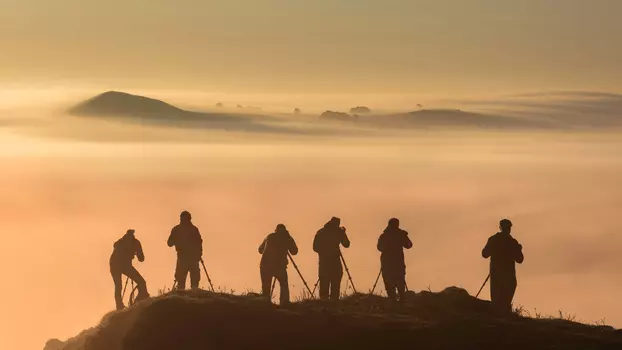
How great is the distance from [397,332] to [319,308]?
108 inches

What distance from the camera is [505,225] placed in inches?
1323

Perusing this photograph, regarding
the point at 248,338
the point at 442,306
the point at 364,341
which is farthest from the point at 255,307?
the point at 442,306

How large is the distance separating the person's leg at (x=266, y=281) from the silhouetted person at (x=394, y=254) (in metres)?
3.55

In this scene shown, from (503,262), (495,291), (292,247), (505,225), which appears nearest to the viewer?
(505,225)

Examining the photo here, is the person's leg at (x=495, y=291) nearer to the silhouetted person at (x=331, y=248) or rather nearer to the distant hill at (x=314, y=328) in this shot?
the distant hill at (x=314, y=328)

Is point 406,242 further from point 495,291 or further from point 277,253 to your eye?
point 277,253

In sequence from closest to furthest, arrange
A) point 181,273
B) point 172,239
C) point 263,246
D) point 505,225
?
1. point 505,225
2. point 263,246
3. point 172,239
4. point 181,273

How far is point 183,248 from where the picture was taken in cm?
3584

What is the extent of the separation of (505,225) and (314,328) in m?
6.83

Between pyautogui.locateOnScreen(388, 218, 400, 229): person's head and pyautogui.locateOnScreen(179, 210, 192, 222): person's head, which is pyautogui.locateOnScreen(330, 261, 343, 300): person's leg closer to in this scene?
pyautogui.locateOnScreen(388, 218, 400, 229): person's head

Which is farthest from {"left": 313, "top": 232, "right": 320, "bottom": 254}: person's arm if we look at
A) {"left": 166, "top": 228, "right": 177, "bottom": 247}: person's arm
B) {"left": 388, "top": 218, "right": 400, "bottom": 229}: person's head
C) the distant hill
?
{"left": 166, "top": 228, "right": 177, "bottom": 247}: person's arm

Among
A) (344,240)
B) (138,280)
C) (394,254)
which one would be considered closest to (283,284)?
(344,240)

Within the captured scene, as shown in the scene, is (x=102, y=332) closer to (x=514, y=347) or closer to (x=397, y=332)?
(x=397, y=332)

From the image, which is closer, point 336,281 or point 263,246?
point 263,246
